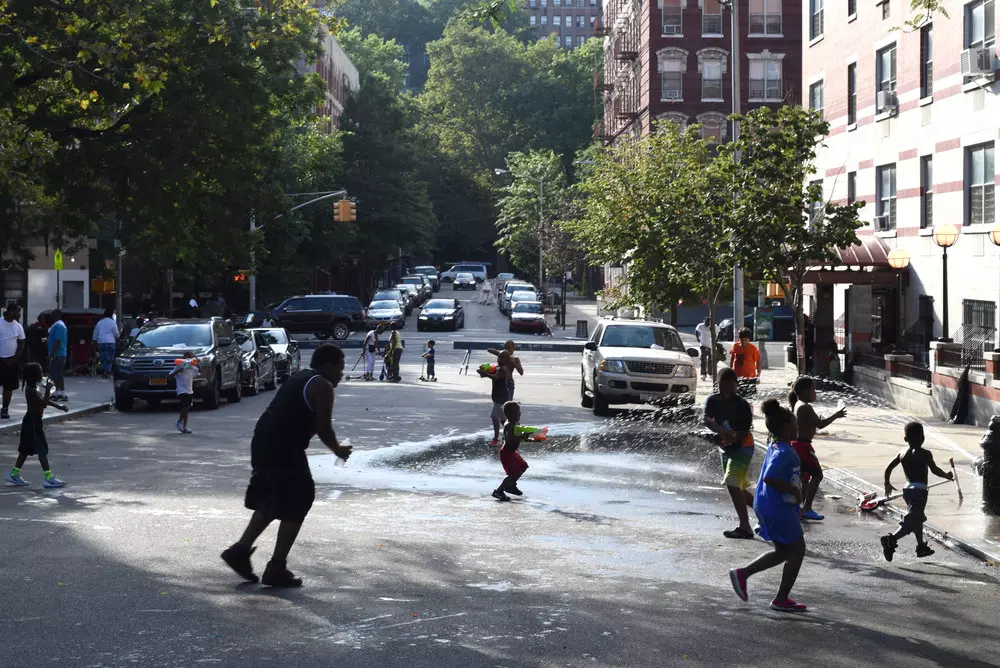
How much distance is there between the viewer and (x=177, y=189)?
28.4 m

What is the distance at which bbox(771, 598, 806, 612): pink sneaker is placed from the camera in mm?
9023

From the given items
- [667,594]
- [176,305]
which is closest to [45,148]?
[667,594]

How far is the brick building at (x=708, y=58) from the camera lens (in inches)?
2589

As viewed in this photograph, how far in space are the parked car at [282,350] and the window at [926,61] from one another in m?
17.0

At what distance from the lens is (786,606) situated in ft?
29.6

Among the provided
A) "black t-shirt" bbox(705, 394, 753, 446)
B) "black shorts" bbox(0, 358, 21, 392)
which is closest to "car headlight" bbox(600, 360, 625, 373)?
"black shorts" bbox(0, 358, 21, 392)

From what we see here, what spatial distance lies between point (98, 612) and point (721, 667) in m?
4.02

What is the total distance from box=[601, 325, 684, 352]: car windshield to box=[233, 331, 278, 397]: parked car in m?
8.11

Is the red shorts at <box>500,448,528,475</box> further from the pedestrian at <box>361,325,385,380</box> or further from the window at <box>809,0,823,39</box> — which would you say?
the window at <box>809,0,823,39</box>

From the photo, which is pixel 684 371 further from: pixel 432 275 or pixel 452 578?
pixel 432 275

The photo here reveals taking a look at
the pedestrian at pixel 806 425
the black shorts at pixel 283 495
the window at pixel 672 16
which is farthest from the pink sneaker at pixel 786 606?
the window at pixel 672 16

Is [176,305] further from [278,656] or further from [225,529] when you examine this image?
[278,656]

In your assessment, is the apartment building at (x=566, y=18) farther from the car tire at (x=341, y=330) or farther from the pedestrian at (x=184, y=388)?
the pedestrian at (x=184, y=388)

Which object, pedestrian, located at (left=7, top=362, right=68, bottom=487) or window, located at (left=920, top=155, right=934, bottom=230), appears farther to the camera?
window, located at (left=920, top=155, right=934, bottom=230)
